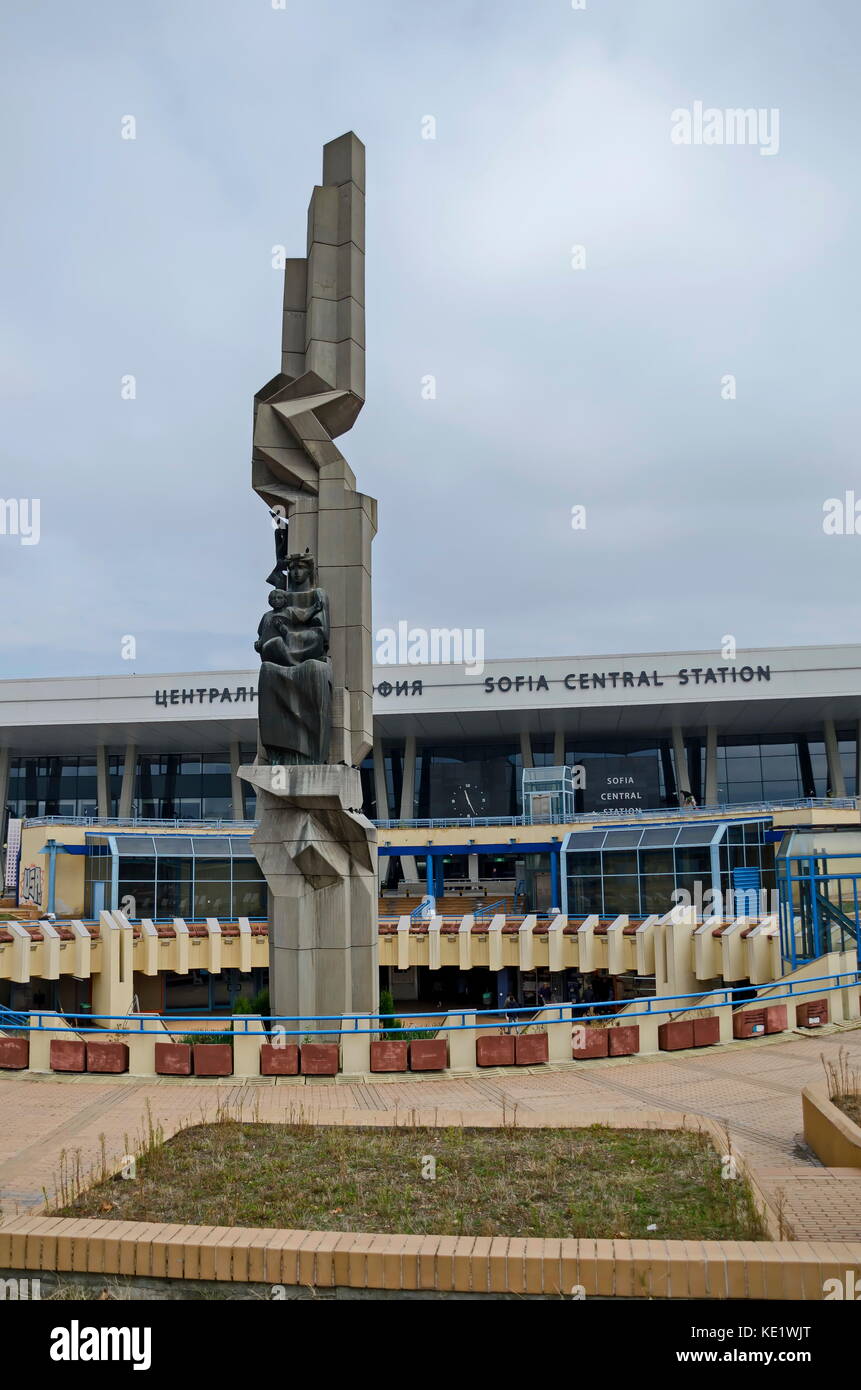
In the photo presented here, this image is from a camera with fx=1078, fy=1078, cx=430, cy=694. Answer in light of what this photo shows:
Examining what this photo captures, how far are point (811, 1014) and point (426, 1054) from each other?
24.5ft

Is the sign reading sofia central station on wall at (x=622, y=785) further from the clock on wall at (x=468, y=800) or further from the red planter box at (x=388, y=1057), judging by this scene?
the red planter box at (x=388, y=1057)

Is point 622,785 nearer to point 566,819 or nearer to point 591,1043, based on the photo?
point 566,819

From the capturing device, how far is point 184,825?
47656 mm

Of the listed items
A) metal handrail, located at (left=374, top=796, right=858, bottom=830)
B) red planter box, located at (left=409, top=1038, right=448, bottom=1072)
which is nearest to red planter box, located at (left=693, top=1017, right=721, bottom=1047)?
red planter box, located at (left=409, top=1038, right=448, bottom=1072)

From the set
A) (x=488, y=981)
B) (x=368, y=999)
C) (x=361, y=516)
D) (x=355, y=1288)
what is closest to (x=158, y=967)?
(x=488, y=981)

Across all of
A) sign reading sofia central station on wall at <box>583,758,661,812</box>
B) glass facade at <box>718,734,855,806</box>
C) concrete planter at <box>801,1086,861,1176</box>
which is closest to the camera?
concrete planter at <box>801,1086,861,1176</box>

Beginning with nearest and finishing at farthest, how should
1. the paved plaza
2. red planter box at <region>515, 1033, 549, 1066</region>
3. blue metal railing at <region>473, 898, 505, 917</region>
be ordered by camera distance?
the paved plaza, red planter box at <region>515, 1033, 549, 1066</region>, blue metal railing at <region>473, 898, 505, 917</region>

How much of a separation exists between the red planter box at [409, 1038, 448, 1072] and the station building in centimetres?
1388

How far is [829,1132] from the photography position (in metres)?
10.9

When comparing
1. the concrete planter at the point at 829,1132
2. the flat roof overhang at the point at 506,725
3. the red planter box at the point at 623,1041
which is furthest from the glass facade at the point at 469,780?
the concrete planter at the point at 829,1132

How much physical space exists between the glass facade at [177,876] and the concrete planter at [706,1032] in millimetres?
27944

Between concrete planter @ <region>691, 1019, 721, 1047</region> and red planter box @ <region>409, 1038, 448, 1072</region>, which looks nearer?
red planter box @ <region>409, 1038, 448, 1072</region>

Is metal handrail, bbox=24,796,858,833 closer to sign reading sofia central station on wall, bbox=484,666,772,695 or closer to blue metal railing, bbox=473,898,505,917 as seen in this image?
blue metal railing, bbox=473,898,505,917

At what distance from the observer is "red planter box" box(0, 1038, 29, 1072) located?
16.8m
